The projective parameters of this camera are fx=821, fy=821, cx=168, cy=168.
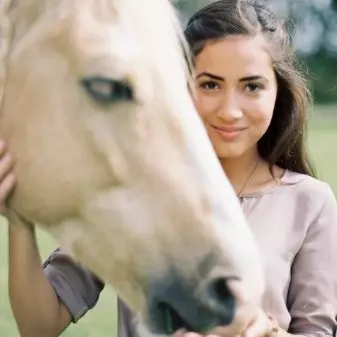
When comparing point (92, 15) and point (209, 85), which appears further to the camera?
point (209, 85)

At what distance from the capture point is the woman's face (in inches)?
39.2

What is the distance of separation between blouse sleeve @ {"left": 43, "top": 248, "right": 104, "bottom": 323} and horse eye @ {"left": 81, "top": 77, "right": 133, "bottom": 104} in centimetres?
34

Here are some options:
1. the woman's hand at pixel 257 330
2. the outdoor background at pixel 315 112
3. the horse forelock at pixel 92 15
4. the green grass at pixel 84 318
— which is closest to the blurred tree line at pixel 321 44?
the outdoor background at pixel 315 112

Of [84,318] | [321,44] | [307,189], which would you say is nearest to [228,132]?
[307,189]

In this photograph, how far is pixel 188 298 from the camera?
74cm

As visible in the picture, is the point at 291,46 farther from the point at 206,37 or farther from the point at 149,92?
the point at 149,92

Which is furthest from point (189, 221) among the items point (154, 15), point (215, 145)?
point (215, 145)

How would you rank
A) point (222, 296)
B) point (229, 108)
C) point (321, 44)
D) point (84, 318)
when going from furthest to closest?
point (321, 44) → point (84, 318) → point (229, 108) → point (222, 296)

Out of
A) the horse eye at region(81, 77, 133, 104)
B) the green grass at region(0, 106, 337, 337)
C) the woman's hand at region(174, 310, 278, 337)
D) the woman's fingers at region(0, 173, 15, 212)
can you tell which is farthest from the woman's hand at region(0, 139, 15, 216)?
the green grass at region(0, 106, 337, 337)

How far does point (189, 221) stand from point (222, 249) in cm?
4

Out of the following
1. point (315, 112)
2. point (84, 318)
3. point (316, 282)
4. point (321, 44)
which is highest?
point (316, 282)

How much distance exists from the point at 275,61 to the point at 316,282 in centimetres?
28

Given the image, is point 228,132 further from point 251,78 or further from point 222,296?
point 222,296

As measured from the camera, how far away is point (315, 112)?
8727mm
